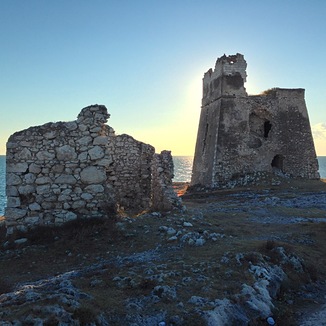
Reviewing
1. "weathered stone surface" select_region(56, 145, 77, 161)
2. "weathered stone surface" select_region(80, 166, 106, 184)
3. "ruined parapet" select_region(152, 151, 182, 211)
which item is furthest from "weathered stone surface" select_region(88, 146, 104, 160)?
"ruined parapet" select_region(152, 151, 182, 211)

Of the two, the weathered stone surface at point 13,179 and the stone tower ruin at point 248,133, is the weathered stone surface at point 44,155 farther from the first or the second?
the stone tower ruin at point 248,133

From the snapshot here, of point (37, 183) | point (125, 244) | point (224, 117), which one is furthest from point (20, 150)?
point (224, 117)

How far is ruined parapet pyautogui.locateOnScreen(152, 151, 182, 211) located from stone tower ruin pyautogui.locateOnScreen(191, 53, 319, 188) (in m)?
13.1

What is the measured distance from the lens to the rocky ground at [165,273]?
16.4ft

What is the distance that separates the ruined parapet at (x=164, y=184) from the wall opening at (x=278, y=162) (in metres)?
17.7

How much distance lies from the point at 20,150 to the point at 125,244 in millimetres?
4541

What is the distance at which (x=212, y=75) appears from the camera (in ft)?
100

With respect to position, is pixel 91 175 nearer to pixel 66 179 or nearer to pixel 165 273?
pixel 66 179

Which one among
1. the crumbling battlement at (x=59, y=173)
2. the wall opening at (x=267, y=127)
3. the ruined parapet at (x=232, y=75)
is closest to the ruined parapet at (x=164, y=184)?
the crumbling battlement at (x=59, y=173)

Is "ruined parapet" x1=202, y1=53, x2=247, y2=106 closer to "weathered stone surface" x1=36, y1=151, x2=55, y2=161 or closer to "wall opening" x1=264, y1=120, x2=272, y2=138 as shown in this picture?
"wall opening" x1=264, y1=120, x2=272, y2=138

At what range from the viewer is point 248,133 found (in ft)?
92.6

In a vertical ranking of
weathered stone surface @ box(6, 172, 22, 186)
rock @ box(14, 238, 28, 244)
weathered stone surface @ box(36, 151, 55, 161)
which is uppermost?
weathered stone surface @ box(36, 151, 55, 161)

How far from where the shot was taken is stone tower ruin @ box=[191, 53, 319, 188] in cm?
2752

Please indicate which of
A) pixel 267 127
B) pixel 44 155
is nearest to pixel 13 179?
pixel 44 155
